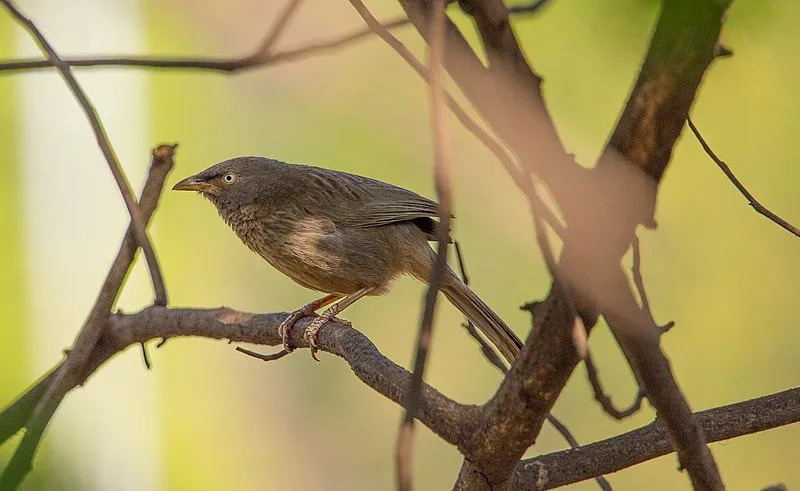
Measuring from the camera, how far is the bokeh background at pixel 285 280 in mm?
7195

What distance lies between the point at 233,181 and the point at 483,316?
4.76ft

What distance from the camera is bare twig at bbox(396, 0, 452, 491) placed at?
1335 mm

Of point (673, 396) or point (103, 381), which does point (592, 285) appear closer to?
point (673, 396)

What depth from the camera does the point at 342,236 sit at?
4332mm

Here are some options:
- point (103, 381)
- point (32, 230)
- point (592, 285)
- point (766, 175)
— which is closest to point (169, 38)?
point (32, 230)

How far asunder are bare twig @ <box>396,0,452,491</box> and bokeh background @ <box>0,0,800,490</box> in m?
4.94

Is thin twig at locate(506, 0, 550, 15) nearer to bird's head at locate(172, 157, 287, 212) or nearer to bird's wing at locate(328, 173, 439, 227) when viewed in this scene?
bird's wing at locate(328, 173, 439, 227)

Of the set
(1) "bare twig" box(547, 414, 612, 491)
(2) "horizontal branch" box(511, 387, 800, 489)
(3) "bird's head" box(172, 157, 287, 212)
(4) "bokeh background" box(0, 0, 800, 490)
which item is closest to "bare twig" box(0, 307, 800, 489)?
(2) "horizontal branch" box(511, 387, 800, 489)

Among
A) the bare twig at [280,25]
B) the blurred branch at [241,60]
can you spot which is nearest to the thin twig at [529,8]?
the blurred branch at [241,60]

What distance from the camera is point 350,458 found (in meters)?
8.19

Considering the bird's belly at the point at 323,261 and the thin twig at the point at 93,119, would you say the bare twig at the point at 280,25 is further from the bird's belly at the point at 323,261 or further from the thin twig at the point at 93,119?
the bird's belly at the point at 323,261

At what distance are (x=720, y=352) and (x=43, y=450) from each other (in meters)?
6.35

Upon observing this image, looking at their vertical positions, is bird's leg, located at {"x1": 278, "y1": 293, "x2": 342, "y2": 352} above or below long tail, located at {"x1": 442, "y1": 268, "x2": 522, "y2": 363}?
below

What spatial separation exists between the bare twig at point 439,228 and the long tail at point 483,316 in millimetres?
2680
